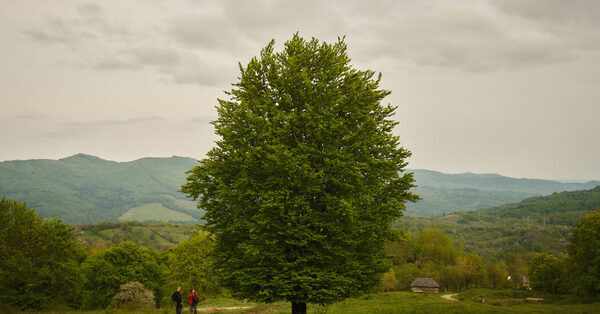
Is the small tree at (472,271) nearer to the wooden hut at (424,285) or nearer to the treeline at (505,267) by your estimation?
the treeline at (505,267)

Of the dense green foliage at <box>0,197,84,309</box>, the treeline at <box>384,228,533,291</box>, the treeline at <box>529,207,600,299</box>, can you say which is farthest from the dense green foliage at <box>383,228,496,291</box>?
the dense green foliage at <box>0,197,84,309</box>

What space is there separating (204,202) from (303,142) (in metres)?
7.77

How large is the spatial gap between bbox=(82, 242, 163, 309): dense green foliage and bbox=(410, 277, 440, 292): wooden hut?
79.8 metres

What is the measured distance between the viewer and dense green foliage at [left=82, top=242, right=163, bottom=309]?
61.8 metres

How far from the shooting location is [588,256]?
56.1 m

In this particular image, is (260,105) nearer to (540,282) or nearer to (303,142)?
(303,142)

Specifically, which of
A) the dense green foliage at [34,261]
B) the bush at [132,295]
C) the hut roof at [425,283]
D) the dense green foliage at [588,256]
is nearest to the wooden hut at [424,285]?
the hut roof at [425,283]

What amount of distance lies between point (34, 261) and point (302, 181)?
3714 centimetres

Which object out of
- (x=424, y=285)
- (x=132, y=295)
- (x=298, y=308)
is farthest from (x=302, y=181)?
(x=424, y=285)

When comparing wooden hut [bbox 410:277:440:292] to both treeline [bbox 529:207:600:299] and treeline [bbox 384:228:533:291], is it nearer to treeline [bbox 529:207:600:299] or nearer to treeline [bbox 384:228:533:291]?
treeline [bbox 384:228:533:291]

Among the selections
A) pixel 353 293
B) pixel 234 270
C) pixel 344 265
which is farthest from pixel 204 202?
pixel 353 293

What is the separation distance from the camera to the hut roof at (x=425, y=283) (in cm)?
10866

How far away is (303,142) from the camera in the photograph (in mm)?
20016

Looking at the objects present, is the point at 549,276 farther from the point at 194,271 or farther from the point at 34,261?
the point at 34,261
